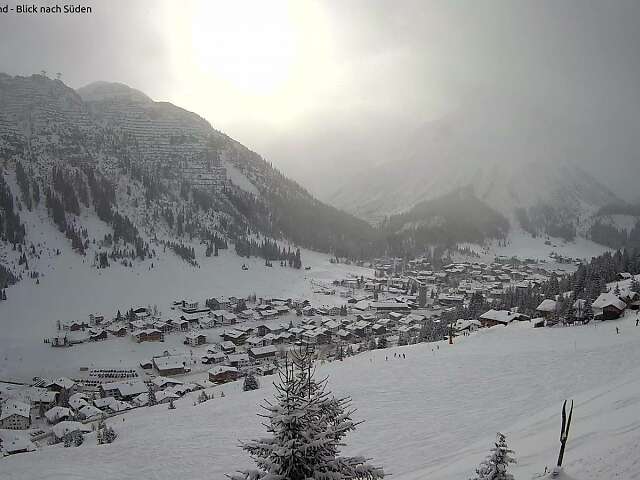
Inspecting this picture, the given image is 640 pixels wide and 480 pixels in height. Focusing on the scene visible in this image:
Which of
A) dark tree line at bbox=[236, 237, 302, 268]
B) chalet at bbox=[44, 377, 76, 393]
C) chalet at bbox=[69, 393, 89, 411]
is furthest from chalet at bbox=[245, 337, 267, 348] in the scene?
dark tree line at bbox=[236, 237, 302, 268]

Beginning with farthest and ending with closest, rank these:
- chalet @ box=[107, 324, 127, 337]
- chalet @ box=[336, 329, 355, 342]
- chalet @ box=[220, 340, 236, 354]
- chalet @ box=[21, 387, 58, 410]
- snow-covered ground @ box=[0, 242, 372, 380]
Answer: chalet @ box=[336, 329, 355, 342]
chalet @ box=[107, 324, 127, 337]
chalet @ box=[220, 340, 236, 354]
snow-covered ground @ box=[0, 242, 372, 380]
chalet @ box=[21, 387, 58, 410]

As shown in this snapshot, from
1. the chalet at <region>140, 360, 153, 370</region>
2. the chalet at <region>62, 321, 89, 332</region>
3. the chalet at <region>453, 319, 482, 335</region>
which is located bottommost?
the chalet at <region>140, 360, 153, 370</region>

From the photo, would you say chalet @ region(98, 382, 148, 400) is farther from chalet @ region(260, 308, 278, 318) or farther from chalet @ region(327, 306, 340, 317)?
chalet @ region(327, 306, 340, 317)

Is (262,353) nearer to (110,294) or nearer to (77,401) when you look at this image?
(77,401)

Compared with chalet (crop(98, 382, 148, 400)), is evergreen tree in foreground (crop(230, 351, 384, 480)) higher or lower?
higher

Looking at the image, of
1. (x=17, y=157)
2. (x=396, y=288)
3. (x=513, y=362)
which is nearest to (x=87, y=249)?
(x=17, y=157)


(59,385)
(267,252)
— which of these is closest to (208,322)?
(59,385)

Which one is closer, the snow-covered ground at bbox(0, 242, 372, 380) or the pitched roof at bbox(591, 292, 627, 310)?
the pitched roof at bbox(591, 292, 627, 310)
